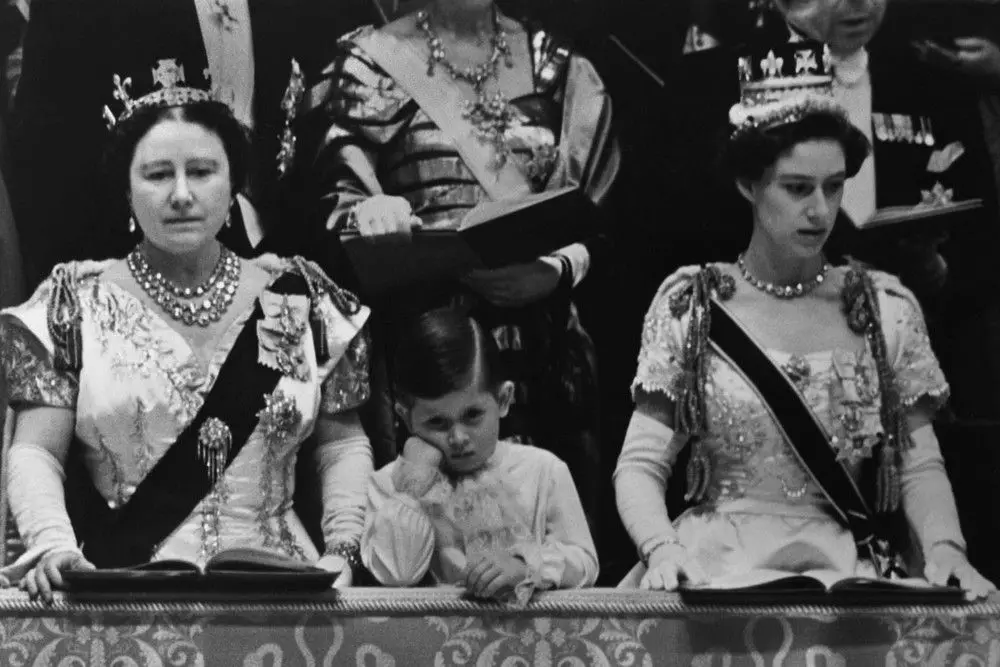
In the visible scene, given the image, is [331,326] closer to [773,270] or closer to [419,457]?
[419,457]

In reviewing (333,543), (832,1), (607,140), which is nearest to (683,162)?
(607,140)

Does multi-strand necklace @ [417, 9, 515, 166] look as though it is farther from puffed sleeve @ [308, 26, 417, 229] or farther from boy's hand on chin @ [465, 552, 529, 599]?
boy's hand on chin @ [465, 552, 529, 599]

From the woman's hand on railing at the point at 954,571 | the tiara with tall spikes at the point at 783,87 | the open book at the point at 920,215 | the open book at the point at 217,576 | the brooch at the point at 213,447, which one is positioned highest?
the tiara with tall spikes at the point at 783,87

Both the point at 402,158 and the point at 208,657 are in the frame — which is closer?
the point at 208,657

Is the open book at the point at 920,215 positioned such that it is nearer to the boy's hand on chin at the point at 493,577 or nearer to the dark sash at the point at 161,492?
the boy's hand on chin at the point at 493,577

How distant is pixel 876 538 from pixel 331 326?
50.6 inches

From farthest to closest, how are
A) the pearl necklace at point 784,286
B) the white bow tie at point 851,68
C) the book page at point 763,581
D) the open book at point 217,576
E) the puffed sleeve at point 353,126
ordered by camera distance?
1. the white bow tie at point 851,68
2. the puffed sleeve at point 353,126
3. the pearl necklace at point 784,286
4. the book page at point 763,581
5. the open book at point 217,576

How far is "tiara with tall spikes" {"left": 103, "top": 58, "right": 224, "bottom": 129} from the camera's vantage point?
389 centimetres

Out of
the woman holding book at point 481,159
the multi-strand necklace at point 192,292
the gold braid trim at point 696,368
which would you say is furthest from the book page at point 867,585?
the multi-strand necklace at point 192,292

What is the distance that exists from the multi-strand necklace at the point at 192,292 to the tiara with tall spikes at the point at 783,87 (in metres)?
1.19

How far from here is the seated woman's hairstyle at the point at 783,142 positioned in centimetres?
395

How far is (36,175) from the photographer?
4012mm

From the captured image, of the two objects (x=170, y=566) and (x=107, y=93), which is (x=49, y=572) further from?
(x=107, y=93)

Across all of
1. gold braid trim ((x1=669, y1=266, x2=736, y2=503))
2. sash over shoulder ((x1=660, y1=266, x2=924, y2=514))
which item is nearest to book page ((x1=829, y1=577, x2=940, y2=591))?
sash over shoulder ((x1=660, y1=266, x2=924, y2=514))
